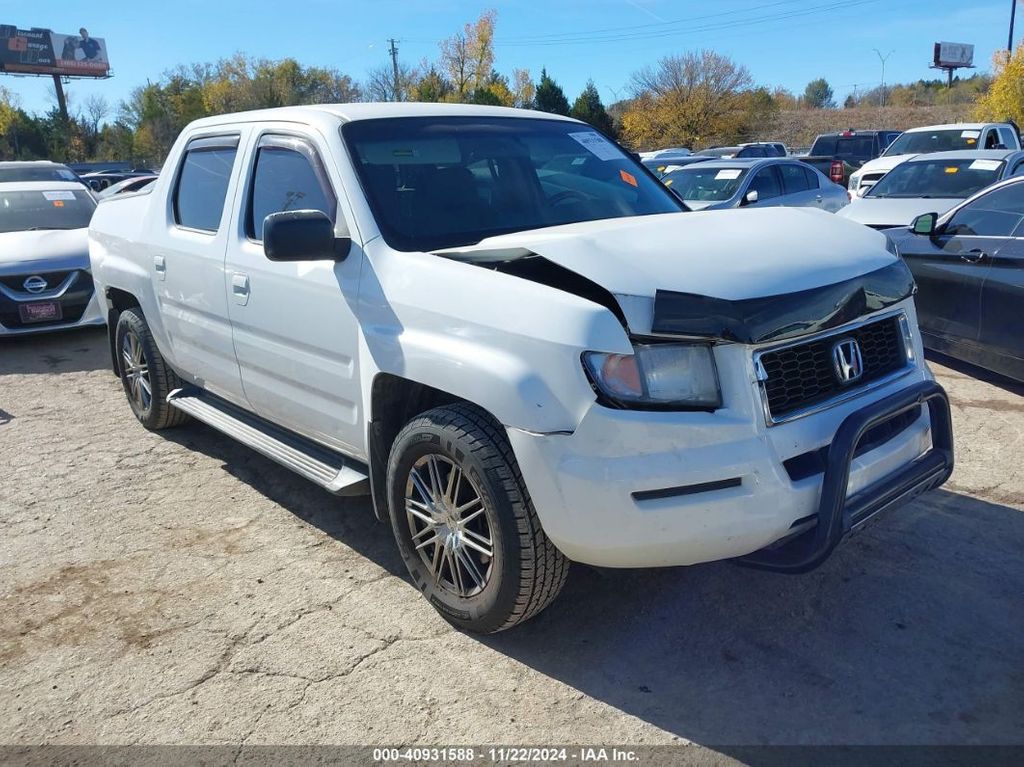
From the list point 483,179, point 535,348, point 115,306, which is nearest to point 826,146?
point 115,306

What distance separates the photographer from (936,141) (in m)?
16.4

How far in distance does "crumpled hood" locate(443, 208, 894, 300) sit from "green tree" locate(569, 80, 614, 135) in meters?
41.6

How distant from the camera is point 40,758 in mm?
2736

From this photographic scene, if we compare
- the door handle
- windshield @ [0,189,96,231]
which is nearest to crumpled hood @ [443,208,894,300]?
the door handle

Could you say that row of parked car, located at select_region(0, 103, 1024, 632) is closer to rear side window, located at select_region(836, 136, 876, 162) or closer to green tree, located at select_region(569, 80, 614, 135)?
rear side window, located at select_region(836, 136, 876, 162)

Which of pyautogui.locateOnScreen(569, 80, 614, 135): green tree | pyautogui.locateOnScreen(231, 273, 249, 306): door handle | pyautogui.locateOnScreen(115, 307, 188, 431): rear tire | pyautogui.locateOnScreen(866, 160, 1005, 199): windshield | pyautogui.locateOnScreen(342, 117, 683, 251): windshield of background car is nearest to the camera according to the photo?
pyautogui.locateOnScreen(342, 117, 683, 251): windshield of background car

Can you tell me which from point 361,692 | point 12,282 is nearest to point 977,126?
point 12,282

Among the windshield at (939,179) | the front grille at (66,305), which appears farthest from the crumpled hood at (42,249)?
the windshield at (939,179)

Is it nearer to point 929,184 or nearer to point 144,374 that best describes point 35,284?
point 144,374

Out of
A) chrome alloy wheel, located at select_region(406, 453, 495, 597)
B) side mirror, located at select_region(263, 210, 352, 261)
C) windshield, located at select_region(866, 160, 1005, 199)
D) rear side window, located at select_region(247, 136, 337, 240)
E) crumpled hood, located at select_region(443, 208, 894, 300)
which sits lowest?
chrome alloy wheel, located at select_region(406, 453, 495, 597)

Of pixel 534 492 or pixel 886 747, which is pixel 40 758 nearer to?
pixel 534 492

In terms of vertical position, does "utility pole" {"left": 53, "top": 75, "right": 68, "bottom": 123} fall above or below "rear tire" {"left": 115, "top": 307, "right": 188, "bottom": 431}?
above

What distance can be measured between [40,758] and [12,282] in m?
7.04

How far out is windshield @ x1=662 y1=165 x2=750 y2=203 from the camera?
36.7 feet
